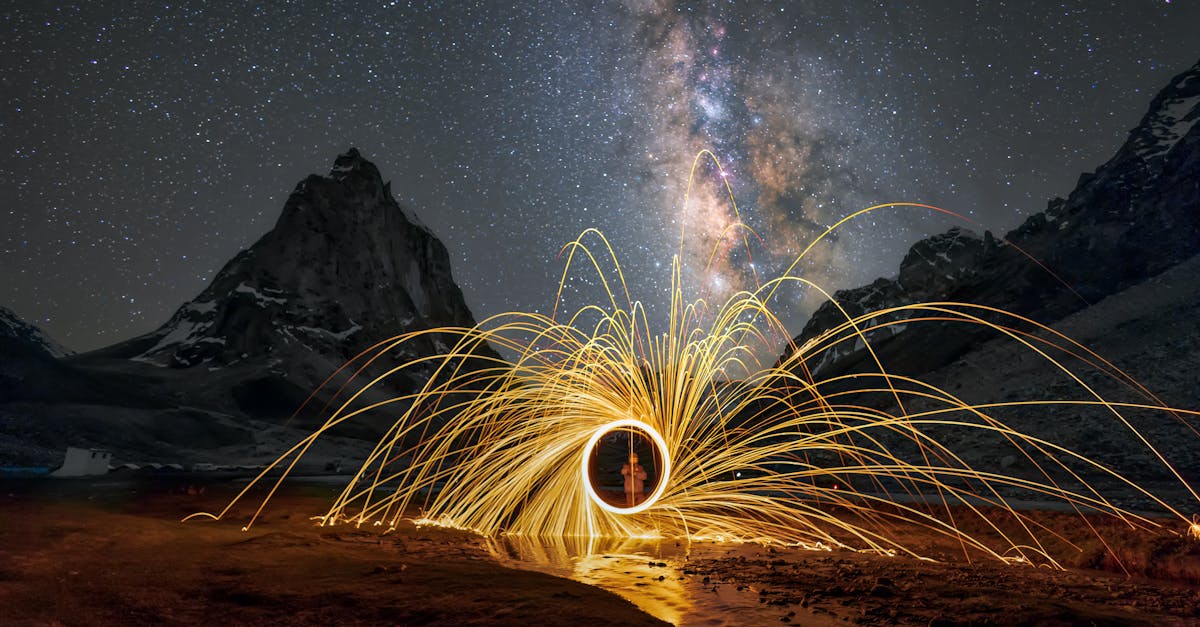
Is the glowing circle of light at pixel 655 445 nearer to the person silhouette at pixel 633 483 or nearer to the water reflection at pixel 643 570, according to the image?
the water reflection at pixel 643 570

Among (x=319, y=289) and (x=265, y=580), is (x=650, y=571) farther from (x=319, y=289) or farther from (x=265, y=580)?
(x=319, y=289)

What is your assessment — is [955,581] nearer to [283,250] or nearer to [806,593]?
[806,593]

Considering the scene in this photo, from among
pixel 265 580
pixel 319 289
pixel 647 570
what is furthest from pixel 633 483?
pixel 319 289

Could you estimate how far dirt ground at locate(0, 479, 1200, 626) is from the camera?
6895mm

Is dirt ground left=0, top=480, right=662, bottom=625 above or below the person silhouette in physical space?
below

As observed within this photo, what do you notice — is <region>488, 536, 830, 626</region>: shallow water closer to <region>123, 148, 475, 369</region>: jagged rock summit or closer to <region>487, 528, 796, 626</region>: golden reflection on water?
<region>487, 528, 796, 626</region>: golden reflection on water

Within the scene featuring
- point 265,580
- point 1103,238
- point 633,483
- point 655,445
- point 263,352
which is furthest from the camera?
point 263,352

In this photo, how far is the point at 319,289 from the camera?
159 m

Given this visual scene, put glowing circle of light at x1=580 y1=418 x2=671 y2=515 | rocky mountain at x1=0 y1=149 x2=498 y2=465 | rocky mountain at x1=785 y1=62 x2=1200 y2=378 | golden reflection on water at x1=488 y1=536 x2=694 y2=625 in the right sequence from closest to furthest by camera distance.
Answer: golden reflection on water at x1=488 y1=536 x2=694 y2=625
glowing circle of light at x1=580 y1=418 x2=671 y2=515
rocky mountain at x1=0 y1=149 x2=498 y2=465
rocky mountain at x1=785 y1=62 x2=1200 y2=378

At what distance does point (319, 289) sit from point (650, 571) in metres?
164

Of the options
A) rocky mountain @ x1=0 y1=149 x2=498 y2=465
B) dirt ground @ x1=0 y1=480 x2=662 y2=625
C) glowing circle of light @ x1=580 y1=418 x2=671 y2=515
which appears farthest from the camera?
rocky mountain @ x1=0 y1=149 x2=498 y2=465

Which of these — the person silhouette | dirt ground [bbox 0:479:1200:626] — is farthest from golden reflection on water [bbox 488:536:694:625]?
the person silhouette

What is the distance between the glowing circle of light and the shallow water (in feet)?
2.42

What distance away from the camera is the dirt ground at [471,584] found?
22.6 ft
